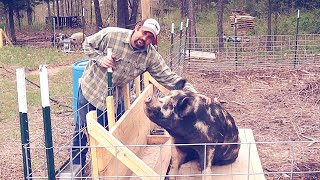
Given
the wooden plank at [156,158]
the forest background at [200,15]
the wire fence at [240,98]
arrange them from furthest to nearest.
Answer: the forest background at [200,15] < the wire fence at [240,98] < the wooden plank at [156,158]

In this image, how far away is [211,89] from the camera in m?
9.28

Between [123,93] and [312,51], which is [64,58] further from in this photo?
[123,93]

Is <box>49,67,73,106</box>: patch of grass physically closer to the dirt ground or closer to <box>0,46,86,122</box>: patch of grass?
<box>0,46,86,122</box>: patch of grass

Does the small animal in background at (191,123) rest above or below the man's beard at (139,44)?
below

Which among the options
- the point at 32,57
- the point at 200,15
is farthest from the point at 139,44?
the point at 200,15

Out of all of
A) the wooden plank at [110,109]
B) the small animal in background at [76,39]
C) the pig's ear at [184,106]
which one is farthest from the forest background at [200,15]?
the wooden plank at [110,109]

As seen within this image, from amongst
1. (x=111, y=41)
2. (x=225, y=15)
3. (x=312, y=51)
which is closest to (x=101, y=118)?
(x=111, y=41)

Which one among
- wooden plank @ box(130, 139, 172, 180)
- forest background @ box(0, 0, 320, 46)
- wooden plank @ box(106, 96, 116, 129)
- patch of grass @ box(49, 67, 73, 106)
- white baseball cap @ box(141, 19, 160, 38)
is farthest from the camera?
forest background @ box(0, 0, 320, 46)

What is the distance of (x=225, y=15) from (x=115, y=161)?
18905 mm

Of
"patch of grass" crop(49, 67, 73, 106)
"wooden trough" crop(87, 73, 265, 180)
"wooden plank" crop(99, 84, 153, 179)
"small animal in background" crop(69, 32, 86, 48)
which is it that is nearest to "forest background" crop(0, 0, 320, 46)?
"small animal in background" crop(69, 32, 86, 48)

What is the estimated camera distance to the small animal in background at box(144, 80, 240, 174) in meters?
3.63

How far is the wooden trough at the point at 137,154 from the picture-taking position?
116 inches

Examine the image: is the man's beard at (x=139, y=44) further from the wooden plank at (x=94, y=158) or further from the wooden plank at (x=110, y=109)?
the wooden plank at (x=94, y=158)

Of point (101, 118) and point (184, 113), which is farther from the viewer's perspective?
point (101, 118)
